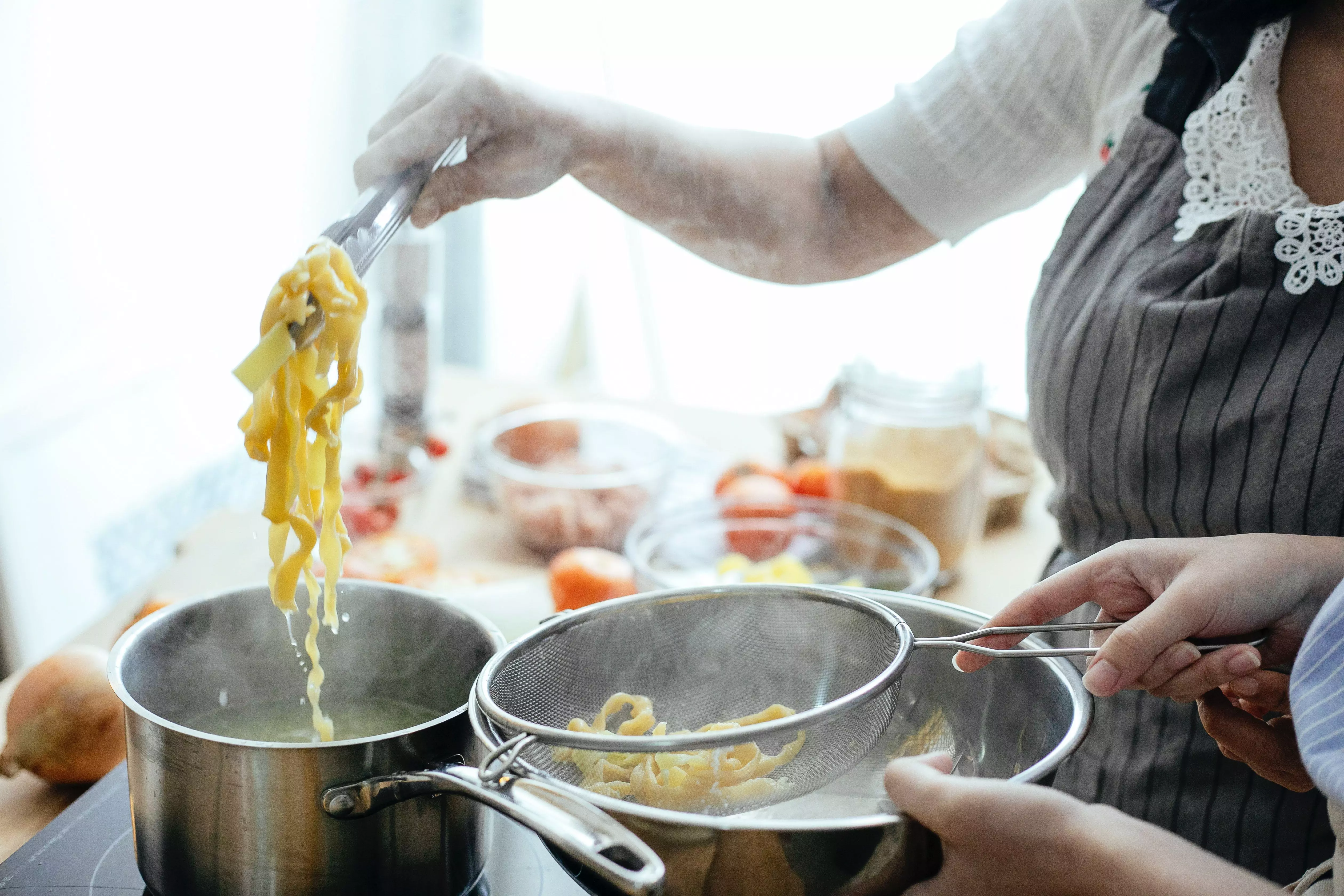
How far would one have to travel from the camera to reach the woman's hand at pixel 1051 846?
1.85 feet

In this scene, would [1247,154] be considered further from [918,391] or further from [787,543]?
[787,543]

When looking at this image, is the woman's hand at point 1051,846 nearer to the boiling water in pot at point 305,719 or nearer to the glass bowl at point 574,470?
the boiling water in pot at point 305,719

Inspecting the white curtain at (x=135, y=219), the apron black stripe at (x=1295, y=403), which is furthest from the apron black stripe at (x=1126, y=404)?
the white curtain at (x=135, y=219)

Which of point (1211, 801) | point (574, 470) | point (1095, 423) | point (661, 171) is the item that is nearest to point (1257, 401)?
point (1095, 423)

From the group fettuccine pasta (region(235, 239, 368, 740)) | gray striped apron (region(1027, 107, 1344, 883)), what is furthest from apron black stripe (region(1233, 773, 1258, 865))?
fettuccine pasta (region(235, 239, 368, 740))

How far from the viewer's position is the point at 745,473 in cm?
167

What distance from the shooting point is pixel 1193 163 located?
0.92 metres

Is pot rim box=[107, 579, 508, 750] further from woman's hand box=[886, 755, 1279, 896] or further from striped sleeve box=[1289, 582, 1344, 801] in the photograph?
striped sleeve box=[1289, 582, 1344, 801]

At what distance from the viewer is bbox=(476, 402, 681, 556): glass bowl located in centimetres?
152

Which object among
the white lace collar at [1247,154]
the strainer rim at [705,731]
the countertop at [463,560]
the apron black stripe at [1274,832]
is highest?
the white lace collar at [1247,154]

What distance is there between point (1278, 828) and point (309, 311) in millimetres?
923

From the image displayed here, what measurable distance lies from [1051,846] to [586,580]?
807 millimetres

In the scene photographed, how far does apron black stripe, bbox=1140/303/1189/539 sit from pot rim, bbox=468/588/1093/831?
25 cm

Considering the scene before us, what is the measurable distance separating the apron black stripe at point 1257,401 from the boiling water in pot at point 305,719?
682 mm
